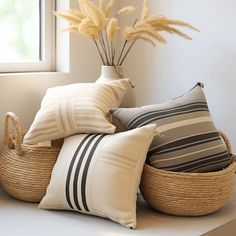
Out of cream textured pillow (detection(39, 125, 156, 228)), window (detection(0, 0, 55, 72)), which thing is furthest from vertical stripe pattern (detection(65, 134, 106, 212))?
window (detection(0, 0, 55, 72))

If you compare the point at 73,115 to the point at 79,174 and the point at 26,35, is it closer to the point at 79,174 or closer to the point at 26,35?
the point at 79,174

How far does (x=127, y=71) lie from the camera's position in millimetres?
2551

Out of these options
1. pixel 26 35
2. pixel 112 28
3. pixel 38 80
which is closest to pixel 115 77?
pixel 112 28

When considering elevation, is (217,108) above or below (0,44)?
below

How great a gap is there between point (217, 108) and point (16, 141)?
95cm

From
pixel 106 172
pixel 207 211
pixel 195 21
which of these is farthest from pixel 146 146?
pixel 195 21

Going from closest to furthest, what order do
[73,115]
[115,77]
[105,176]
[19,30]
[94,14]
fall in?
[105,176], [73,115], [94,14], [115,77], [19,30]

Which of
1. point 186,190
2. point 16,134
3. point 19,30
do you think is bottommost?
point 186,190

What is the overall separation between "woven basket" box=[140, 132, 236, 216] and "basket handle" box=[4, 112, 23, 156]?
481mm

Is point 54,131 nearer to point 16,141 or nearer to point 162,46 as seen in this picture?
point 16,141

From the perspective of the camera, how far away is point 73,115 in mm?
1752

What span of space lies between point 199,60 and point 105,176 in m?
0.92

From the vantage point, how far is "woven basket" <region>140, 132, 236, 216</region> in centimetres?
166

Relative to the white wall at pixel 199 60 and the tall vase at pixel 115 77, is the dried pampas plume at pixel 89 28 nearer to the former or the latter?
the tall vase at pixel 115 77
